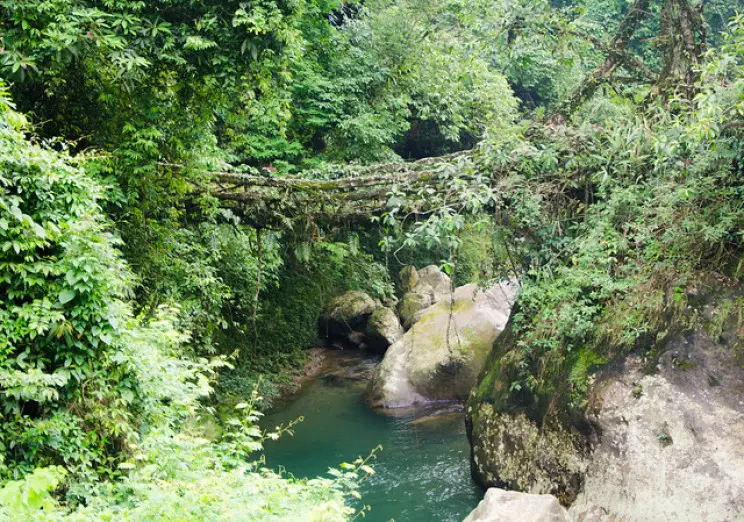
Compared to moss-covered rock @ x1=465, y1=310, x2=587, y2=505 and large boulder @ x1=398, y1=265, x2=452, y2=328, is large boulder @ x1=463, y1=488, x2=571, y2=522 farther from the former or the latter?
large boulder @ x1=398, y1=265, x2=452, y2=328

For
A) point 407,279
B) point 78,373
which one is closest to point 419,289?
point 407,279

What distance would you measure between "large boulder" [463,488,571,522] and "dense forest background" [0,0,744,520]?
4.36ft

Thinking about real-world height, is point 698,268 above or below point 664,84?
below

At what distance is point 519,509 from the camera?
528cm

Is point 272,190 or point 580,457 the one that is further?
point 272,190

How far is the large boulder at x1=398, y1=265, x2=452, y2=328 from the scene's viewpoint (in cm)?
1570

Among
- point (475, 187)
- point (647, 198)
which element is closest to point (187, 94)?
point (475, 187)

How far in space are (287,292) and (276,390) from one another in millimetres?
2668

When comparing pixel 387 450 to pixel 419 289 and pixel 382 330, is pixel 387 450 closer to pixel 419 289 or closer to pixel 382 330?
pixel 382 330

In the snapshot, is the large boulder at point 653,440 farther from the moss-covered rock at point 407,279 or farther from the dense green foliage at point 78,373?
the moss-covered rock at point 407,279

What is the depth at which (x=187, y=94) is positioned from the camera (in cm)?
755

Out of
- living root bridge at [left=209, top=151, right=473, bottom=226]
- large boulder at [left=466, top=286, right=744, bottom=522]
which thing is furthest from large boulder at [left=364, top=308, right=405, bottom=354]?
large boulder at [left=466, top=286, right=744, bottom=522]

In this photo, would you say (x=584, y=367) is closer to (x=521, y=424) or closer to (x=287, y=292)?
(x=521, y=424)

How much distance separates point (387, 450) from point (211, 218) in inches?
175
